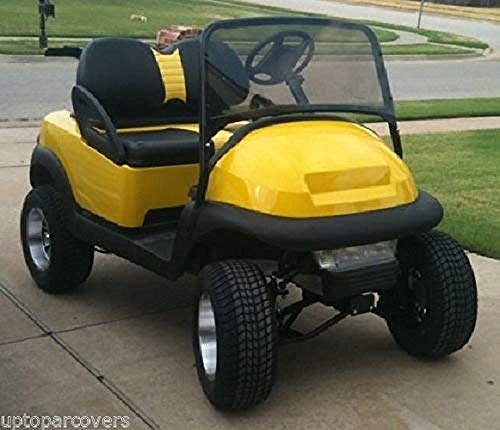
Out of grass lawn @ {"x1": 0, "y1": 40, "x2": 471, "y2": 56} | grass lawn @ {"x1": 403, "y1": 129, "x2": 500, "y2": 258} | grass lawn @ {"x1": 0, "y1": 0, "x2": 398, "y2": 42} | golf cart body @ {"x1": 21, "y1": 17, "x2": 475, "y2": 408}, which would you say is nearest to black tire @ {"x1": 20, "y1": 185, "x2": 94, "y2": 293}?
A: golf cart body @ {"x1": 21, "y1": 17, "x2": 475, "y2": 408}

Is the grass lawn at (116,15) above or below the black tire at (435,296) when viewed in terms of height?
below

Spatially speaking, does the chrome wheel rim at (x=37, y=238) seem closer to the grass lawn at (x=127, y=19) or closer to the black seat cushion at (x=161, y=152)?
the black seat cushion at (x=161, y=152)

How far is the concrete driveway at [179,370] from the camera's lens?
3635 mm

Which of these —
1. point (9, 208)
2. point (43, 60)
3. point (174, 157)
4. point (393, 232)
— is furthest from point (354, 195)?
point (43, 60)

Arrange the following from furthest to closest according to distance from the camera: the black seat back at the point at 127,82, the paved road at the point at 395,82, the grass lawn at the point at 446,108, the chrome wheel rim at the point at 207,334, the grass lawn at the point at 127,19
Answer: the grass lawn at the point at 127,19
the grass lawn at the point at 446,108
the paved road at the point at 395,82
the black seat back at the point at 127,82
the chrome wheel rim at the point at 207,334

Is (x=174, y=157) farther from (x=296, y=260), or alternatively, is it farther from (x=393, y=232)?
(x=393, y=232)

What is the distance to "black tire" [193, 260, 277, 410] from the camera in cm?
350

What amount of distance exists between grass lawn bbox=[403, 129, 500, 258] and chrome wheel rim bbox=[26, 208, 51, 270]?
101 inches

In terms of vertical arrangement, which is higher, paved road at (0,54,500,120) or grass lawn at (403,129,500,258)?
grass lawn at (403,129,500,258)

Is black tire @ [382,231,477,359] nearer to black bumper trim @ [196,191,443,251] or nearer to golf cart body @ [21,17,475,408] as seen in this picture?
golf cart body @ [21,17,475,408]

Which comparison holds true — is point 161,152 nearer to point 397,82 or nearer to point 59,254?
point 59,254

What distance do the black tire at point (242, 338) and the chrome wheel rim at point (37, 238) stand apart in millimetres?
1641

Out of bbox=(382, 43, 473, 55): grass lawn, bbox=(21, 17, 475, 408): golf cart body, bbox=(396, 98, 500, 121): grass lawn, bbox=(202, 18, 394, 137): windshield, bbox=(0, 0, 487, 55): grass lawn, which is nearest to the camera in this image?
bbox=(21, 17, 475, 408): golf cart body

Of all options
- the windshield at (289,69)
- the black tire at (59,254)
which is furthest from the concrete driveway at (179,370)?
the windshield at (289,69)
